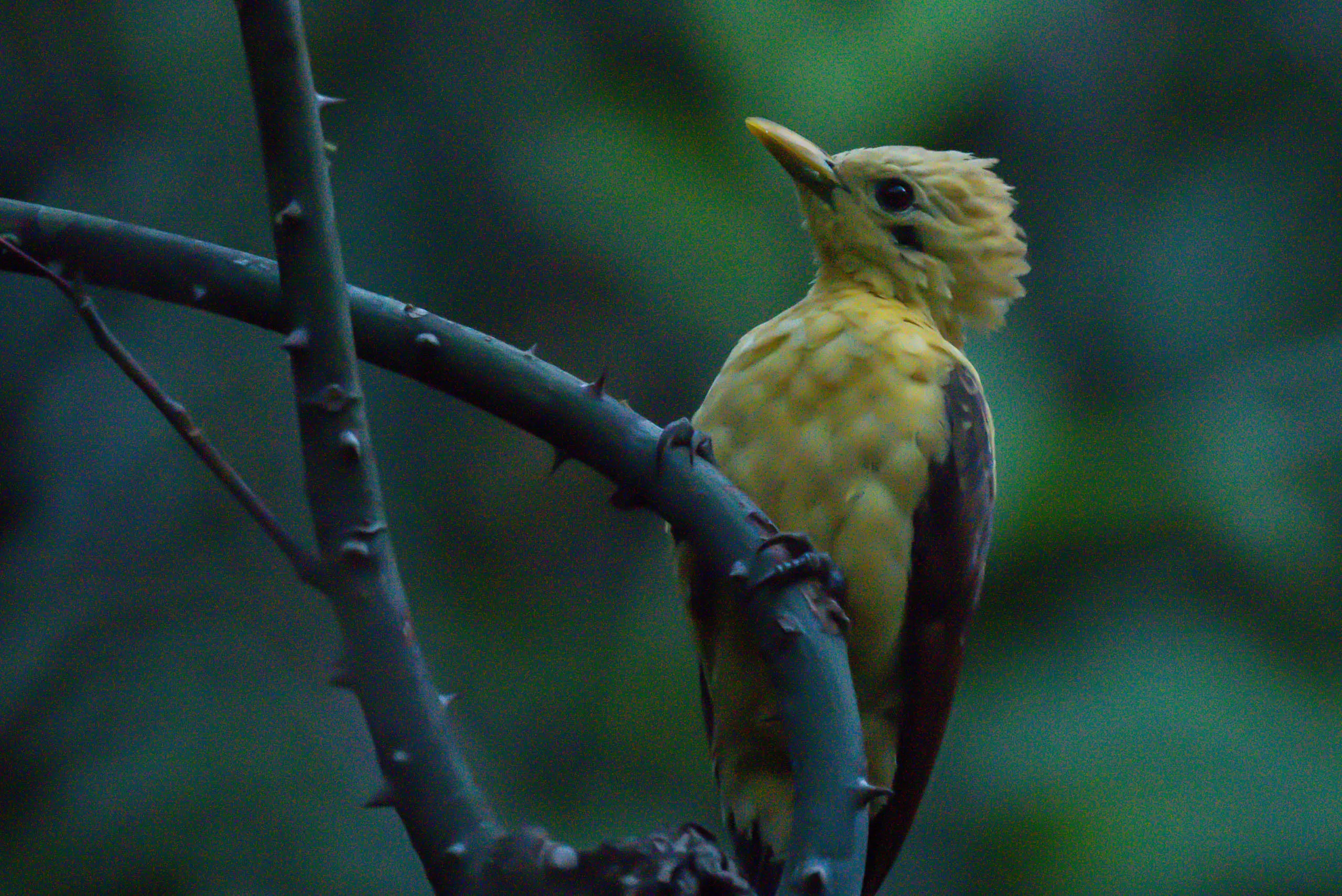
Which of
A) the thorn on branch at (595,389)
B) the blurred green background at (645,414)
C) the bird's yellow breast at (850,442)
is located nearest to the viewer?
the thorn on branch at (595,389)

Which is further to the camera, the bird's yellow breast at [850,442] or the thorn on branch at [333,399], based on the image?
the bird's yellow breast at [850,442]

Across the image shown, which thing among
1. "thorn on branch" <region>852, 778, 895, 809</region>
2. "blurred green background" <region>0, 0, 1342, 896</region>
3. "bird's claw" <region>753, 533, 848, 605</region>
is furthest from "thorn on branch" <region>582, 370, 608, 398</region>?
"blurred green background" <region>0, 0, 1342, 896</region>

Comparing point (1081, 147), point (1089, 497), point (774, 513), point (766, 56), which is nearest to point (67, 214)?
point (774, 513)

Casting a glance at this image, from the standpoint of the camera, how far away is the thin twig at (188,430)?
1432 millimetres

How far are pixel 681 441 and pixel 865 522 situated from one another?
0.89 meters

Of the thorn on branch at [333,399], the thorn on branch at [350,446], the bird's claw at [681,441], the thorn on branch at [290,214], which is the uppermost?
the thorn on branch at [290,214]

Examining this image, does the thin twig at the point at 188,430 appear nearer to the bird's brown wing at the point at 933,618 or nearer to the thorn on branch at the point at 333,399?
the thorn on branch at the point at 333,399

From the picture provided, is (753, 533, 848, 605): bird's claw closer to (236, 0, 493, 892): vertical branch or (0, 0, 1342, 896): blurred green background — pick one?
(236, 0, 493, 892): vertical branch

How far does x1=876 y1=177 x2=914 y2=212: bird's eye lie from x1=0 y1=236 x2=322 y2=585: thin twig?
175cm

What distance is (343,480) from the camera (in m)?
1.53

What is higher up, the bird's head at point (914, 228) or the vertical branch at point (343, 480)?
the bird's head at point (914, 228)

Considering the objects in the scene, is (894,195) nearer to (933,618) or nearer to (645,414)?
(933,618)

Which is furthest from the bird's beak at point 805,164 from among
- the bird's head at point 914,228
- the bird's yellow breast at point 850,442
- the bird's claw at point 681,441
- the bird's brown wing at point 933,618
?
the bird's claw at point 681,441

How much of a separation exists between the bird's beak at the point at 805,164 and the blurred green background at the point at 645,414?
7.84 feet
